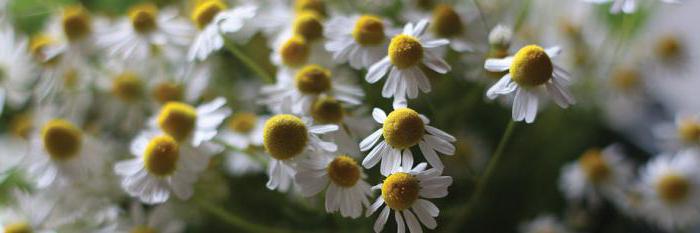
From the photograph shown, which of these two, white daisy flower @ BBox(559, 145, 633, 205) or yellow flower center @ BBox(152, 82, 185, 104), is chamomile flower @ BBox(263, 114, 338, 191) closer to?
yellow flower center @ BBox(152, 82, 185, 104)

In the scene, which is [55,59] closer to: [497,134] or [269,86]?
[269,86]

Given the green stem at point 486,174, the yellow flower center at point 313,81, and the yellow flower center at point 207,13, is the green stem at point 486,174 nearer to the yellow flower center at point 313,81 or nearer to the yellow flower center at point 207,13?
the yellow flower center at point 313,81

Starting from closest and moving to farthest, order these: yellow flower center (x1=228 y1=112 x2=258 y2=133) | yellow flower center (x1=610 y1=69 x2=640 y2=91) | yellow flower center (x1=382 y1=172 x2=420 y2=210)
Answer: yellow flower center (x1=382 y1=172 x2=420 y2=210) < yellow flower center (x1=228 y1=112 x2=258 y2=133) < yellow flower center (x1=610 y1=69 x2=640 y2=91)

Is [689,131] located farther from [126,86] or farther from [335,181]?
[126,86]

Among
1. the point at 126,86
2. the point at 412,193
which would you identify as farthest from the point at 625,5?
the point at 126,86

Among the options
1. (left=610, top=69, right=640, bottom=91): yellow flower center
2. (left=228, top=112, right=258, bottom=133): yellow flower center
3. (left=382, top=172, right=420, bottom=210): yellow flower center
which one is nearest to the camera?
(left=382, top=172, right=420, bottom=210): yellow flower center

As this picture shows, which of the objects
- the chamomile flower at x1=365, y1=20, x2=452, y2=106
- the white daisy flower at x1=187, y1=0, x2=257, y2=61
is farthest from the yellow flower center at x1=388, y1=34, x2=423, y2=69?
the white daisy flower at x1=187, y1=0, x2=257, y2=61
